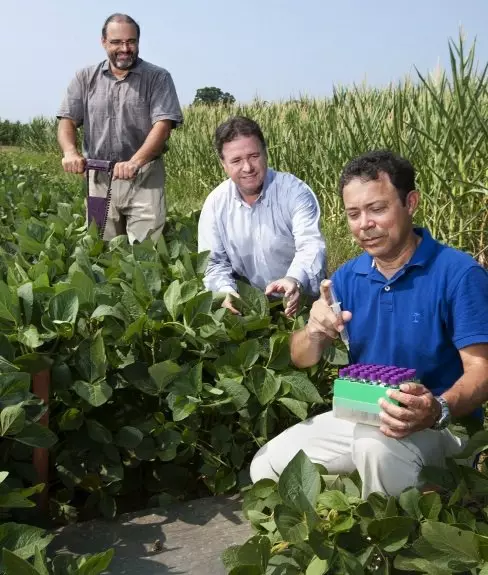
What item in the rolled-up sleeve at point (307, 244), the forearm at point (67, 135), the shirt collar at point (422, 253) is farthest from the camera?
the forearm at point (67, 135)

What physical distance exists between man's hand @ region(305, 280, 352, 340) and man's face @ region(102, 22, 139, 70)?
3.36 metres

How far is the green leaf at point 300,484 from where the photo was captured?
86.3 inches

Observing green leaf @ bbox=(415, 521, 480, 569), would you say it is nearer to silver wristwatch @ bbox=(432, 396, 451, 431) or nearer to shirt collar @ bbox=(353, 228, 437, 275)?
silver wristwatch @ bbox=(432, 396, 451, 431)

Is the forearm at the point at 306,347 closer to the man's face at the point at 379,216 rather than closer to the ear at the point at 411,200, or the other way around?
the man's face at the point at 379,216

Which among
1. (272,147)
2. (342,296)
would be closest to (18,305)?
(342,296)

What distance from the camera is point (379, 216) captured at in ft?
8.18

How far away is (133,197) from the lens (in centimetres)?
568

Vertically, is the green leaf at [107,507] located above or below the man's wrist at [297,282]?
below

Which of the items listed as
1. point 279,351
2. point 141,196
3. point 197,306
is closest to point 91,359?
point 197,306

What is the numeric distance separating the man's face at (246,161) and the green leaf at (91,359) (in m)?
1.22

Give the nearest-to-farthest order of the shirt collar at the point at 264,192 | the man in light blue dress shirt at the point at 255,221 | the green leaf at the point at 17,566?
the green leaf at the point at 17,566 → the man in light blue dress shirt at the point at 255,221 → the shirt collar at the point at 264,192

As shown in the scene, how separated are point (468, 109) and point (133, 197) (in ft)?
7.69

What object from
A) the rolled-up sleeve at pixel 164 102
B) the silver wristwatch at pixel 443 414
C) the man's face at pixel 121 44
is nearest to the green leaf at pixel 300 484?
the silver wristwatch at pixel 443 414

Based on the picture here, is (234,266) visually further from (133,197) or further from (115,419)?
(133,197)
